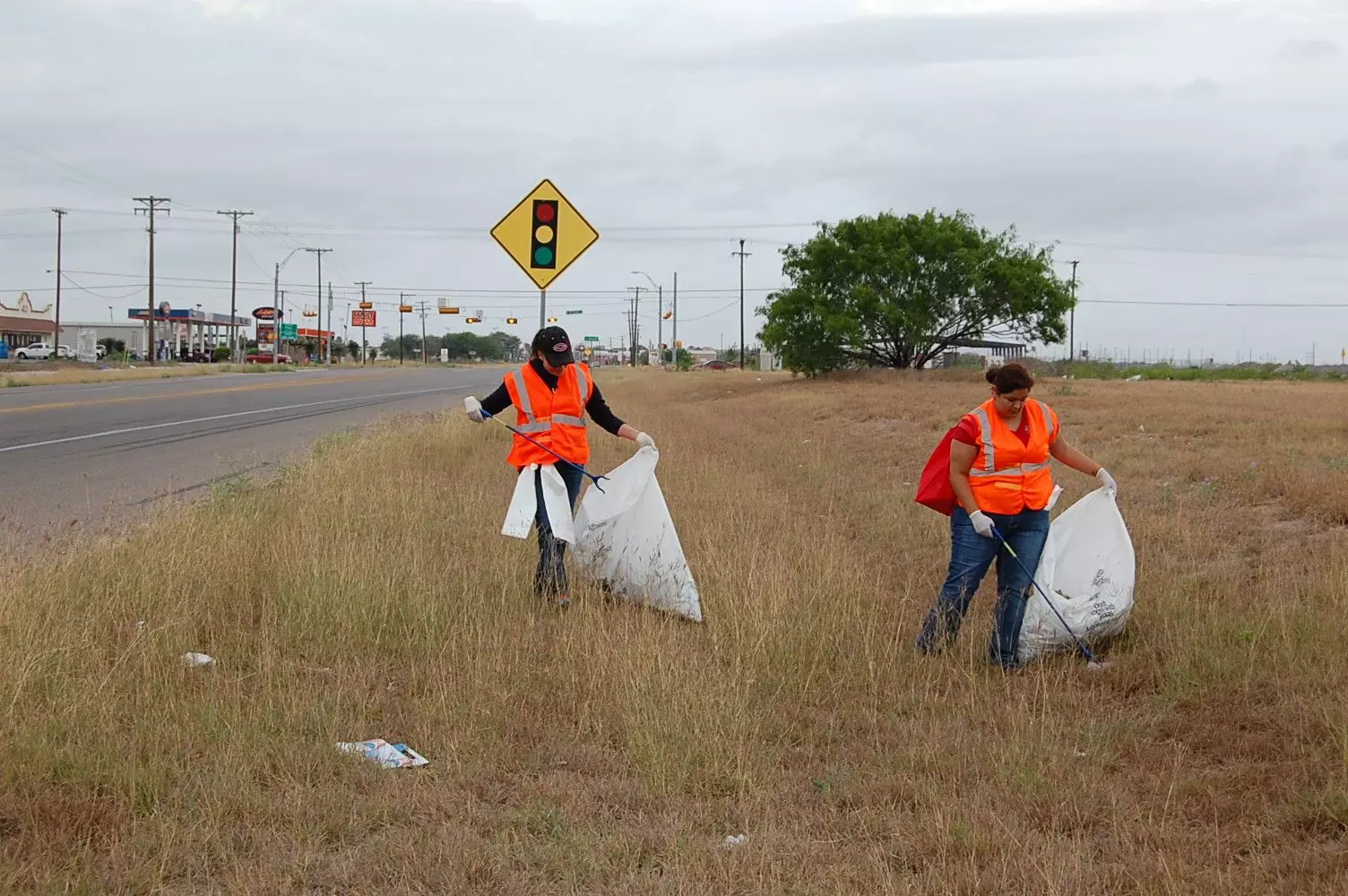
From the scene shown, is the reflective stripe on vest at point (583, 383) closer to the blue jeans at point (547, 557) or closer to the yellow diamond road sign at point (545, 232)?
the blue jeans at point (547, 557)

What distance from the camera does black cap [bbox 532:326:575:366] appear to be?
688cm

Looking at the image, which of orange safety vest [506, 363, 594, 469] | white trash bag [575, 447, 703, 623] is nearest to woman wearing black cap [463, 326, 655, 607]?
orange safety vest [506, 363, 594, 469]

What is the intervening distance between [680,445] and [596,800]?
13.1m

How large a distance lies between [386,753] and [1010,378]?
3214 millimetres

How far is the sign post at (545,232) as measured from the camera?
35.2ft

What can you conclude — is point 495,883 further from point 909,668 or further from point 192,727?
point 909,668

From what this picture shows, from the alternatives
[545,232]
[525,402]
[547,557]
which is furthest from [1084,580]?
[545,232]

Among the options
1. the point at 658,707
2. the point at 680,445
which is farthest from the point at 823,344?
the point at 658,707

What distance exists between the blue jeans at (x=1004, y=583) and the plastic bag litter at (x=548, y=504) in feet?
6.69

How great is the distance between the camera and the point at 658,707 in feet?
16.0

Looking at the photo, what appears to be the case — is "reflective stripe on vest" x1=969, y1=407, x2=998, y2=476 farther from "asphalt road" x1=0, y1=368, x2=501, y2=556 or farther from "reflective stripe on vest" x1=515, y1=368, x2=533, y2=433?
"asphalt road" x1=0, y1=368, x2=501, y2=556

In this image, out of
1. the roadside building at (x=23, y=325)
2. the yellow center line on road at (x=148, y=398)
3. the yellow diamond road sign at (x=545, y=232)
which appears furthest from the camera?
the roadside building at (x=23, y=325)

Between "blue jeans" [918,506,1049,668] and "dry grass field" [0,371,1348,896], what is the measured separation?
190 mm

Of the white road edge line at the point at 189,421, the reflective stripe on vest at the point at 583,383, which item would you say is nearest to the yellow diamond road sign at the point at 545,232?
the reflective stripe on vest at the point at 583,383
